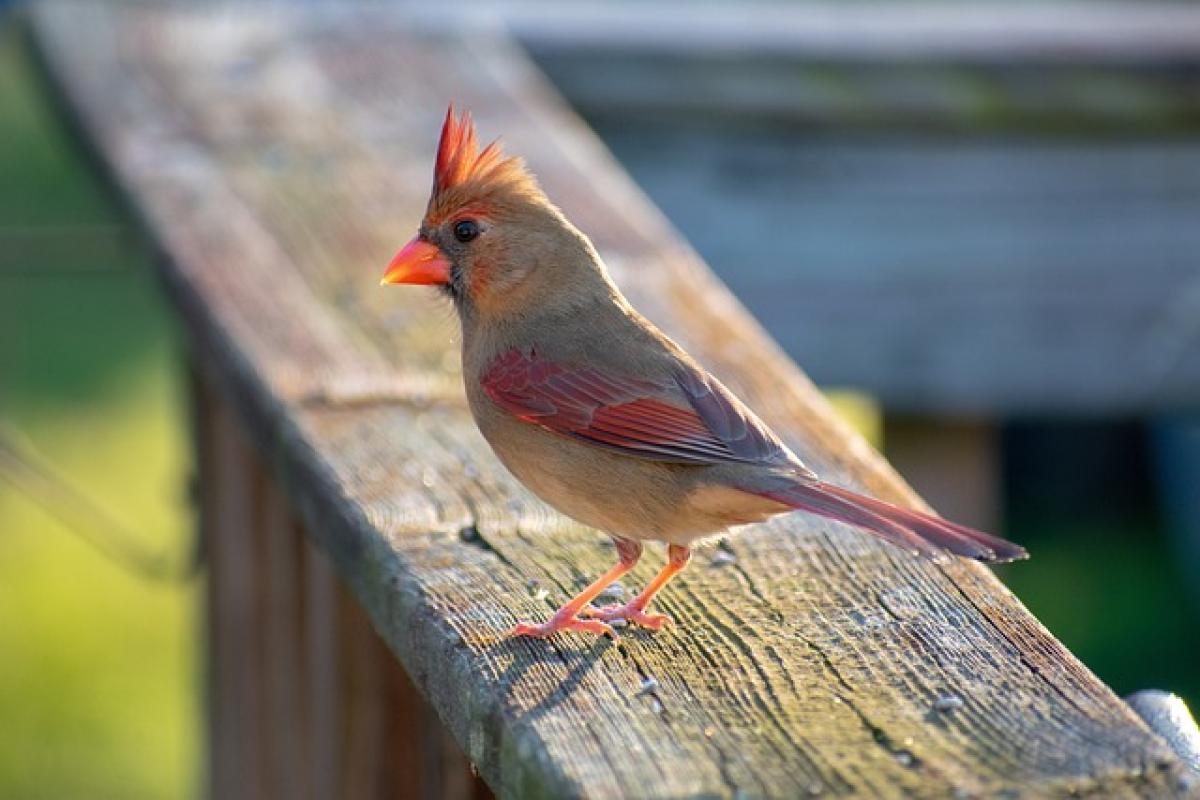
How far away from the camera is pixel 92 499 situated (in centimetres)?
667

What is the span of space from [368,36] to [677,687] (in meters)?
2.82

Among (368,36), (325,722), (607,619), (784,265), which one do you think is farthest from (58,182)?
(607,619)

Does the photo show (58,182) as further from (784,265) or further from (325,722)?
(325,722)

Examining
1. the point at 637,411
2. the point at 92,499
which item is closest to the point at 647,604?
the point at 637,411

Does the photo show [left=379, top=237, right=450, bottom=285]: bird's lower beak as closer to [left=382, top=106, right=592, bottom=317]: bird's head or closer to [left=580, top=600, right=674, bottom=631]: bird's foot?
[left=382, top=106, right=592, bottom=317]: bird's head

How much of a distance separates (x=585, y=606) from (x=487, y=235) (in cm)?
70

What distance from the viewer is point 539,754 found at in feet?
5.04

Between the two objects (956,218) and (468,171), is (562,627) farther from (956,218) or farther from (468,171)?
(956,218)

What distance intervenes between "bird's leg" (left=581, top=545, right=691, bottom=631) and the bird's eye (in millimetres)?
572

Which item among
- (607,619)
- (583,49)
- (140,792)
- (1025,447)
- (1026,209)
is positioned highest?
(583,49)

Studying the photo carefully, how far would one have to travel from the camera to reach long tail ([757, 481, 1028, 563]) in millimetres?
1851

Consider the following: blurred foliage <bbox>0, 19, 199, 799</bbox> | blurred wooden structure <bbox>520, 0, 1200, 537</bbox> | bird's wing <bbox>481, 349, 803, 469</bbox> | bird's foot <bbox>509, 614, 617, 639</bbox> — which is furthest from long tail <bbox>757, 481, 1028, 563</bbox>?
blurred foliage <bbox>0, 19, 199, 799</bbox>

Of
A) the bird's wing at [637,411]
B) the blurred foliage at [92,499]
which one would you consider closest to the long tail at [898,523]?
the bird's wing at [637,411]

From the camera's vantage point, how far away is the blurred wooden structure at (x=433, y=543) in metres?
1.55
